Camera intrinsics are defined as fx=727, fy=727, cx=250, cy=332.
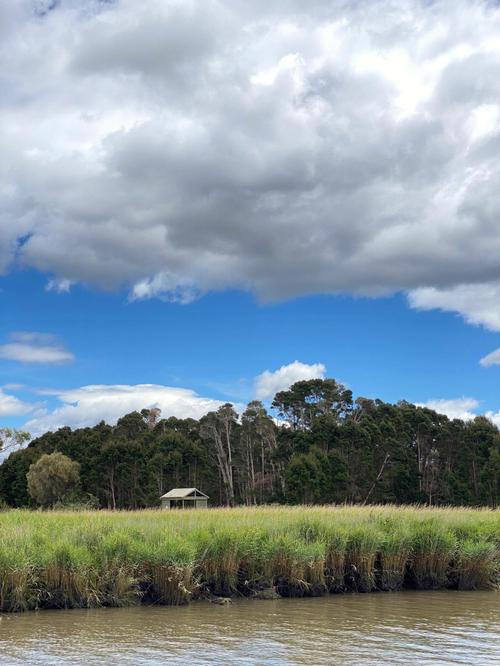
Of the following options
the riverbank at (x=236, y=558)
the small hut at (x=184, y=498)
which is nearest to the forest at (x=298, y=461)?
the small hut at (x=184, y=498)

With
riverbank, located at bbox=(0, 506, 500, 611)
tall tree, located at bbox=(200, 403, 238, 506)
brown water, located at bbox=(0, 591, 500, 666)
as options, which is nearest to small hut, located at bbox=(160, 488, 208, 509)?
tall tree, located at bbox=(200, 403, 238, 506)

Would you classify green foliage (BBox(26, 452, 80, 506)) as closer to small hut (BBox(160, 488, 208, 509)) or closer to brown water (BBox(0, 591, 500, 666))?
small hut (BBox(160, 488, 208, 509))

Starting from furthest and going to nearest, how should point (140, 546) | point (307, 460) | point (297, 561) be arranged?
1. point (307, 460)
2. point (297, 561)
3. point (140, 546)

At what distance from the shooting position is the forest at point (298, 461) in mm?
63500

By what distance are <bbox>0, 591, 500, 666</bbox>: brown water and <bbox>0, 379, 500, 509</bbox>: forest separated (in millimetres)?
43901

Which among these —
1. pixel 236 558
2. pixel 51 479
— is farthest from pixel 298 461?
pixel 236 558

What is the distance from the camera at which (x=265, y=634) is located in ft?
39.2

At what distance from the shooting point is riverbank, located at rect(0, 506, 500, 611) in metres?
14.3

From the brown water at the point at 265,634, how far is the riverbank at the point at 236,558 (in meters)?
0.56

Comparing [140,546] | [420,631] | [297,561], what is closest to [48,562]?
[140,546]

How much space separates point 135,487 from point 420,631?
197 feet

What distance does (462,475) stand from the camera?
69688 mm

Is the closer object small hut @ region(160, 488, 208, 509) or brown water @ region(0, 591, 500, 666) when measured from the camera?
brown water @ region(0, 591, 500, 666)

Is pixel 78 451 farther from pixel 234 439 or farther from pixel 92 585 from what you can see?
pixel 92 585
